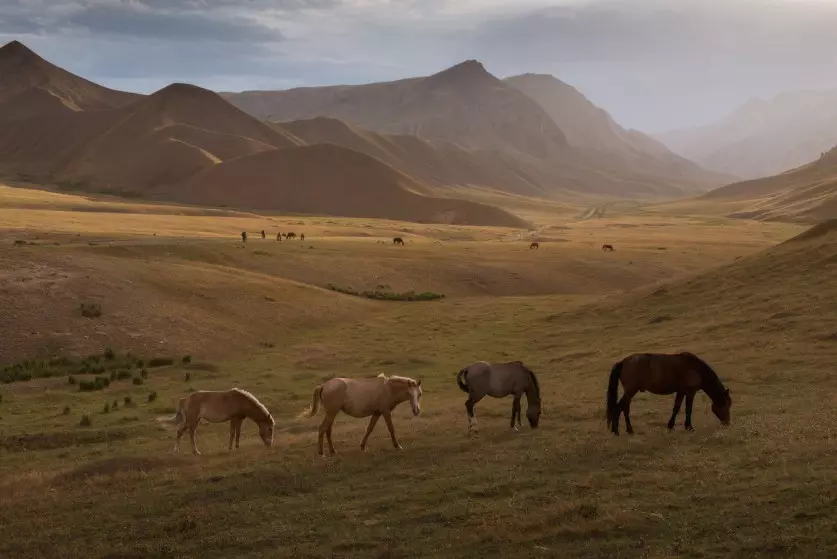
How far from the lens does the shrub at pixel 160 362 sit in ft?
102

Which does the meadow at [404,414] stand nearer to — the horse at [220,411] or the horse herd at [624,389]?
the horse herd at [624,389]

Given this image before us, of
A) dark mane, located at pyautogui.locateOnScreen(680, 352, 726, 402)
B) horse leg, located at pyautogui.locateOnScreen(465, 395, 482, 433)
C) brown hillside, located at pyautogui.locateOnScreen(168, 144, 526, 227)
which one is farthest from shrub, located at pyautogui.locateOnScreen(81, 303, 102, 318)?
brown hillside, located at pyautogui.locateOnScreen(168, 144, 526, 227)

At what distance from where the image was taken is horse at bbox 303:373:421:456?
15.8 m

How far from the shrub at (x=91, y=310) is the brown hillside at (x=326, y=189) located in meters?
109

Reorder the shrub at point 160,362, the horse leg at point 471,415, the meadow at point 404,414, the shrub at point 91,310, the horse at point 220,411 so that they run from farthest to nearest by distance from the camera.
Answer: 1. the shrub at point 91,310
2. the shrub at point 160,362
3. the horse at point 220,411
4. the horse leg at point 471,415
5. the meadow at point 404,414

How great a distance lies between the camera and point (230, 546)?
34.7ft

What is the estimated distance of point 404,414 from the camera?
21797mm

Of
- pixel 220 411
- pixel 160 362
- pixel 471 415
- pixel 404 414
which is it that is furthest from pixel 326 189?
pixel 471 415

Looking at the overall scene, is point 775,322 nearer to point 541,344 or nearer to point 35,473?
point 541,344

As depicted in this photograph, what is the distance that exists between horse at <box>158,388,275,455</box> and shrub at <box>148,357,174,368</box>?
14.6 metres

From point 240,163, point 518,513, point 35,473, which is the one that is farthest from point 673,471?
point 240,163

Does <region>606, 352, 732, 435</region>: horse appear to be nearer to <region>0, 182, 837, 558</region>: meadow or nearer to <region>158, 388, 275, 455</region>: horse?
<region>0, 182, 837, 558</region>: meadow

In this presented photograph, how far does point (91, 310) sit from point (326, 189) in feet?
418

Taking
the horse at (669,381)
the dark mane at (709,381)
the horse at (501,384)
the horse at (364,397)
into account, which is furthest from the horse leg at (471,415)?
the dark mane at (709,381)
